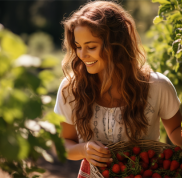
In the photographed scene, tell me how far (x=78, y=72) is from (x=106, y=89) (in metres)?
0.21

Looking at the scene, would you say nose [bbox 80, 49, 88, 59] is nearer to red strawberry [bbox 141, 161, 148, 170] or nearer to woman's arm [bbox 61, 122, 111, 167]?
woman's arm [bbox 61, 122, 111, 167]

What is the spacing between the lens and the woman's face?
1382 millimetres

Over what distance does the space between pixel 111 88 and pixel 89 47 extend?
0.33 meters

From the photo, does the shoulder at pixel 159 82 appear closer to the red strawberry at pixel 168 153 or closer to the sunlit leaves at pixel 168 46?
the sunlit leaves at pixel 168 46

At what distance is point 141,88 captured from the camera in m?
1.51

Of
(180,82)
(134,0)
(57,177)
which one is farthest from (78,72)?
(134,0)

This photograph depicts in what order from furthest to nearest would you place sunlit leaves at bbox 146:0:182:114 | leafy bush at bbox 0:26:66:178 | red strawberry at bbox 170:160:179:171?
sunlit leaves at bbox 146:0:182:114, red strawberry at bbox 170:160:179:171, leafy bush at bbox 0:26:66:178

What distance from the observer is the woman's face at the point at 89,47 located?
4.53 feet

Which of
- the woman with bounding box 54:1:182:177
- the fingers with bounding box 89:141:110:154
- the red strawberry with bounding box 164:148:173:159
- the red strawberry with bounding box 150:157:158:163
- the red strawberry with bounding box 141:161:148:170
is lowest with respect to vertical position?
the red strawberry with bounding box 141:161:148:170

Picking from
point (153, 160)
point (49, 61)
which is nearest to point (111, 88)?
point (153, 160)

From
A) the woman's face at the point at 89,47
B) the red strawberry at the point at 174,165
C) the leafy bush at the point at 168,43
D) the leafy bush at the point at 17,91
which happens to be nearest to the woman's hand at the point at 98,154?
the red strawberry at the point at 174,165

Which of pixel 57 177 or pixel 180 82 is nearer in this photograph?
pixel 180 82

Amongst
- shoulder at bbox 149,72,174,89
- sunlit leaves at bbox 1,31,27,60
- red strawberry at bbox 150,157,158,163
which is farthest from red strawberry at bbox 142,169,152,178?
sunlit leaves at bbox 1,31,27,60

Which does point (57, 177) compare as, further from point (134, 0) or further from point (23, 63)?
point (134, 0)
